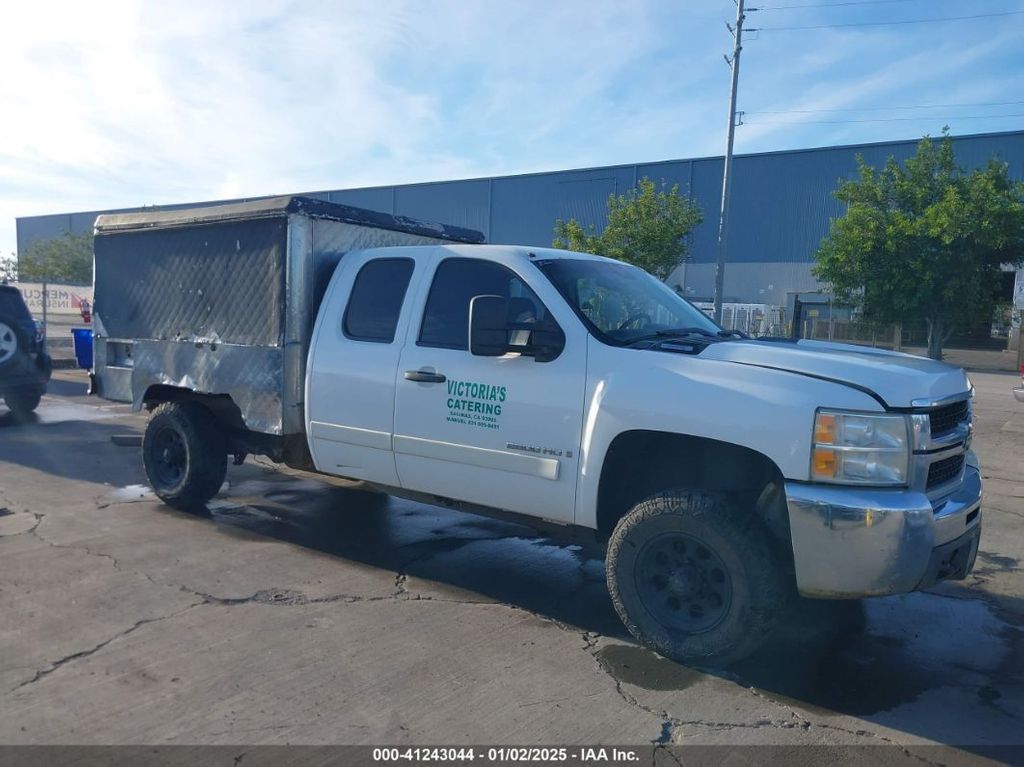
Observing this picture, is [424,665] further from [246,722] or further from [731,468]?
[731,468]

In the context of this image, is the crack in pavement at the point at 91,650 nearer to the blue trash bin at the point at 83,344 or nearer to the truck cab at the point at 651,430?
the truck cab at the point at 651,430

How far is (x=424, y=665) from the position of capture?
13.3 ft

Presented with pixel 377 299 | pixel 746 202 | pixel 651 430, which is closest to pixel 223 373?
pixel 377 299

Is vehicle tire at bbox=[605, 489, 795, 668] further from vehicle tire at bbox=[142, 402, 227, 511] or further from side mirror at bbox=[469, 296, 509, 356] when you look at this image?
vehicle tire at bbox=[142, 402, 227, 511]

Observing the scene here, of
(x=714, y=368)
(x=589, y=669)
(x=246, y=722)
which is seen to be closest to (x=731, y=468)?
(x=714, y=368)

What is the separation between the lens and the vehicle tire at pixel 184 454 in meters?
6.53

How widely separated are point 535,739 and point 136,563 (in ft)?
10.8

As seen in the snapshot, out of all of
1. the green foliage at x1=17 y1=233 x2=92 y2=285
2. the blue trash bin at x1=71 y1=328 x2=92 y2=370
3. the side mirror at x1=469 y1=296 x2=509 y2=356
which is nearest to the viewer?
the side mirror at x1=469 y1=296 x2=509 y2=356

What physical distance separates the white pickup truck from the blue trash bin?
10774 mm

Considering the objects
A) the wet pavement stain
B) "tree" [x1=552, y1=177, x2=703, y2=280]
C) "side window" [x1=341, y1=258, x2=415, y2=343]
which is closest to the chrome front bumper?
the wet pavement stain

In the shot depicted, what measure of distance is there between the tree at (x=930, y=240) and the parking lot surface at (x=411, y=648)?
23.4m

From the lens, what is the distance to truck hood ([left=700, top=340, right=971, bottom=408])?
3.76m

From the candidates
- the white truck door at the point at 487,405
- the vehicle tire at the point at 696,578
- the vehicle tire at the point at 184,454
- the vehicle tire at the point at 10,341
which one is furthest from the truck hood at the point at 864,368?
the vehicle tire at the point at 10,341

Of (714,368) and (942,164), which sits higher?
(942,164)
